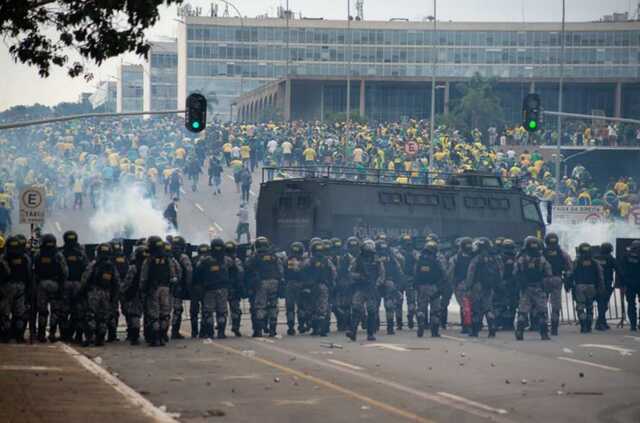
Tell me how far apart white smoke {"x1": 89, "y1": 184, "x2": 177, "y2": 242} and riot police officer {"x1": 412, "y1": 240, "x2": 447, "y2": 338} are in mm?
20759

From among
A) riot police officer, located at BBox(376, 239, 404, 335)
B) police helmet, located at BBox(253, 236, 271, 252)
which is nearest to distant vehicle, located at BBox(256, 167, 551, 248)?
riot police officer, located at BBox(376, 239, 404, 335)

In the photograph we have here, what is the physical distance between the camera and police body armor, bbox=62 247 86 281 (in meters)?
22.8

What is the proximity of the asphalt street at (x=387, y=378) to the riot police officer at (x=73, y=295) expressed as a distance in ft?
2.87

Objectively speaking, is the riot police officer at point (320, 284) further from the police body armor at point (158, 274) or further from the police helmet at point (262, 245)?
the police body armor at point (158, 274)

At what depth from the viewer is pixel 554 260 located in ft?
83.5

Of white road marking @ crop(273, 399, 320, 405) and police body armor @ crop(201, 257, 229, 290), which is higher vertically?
police body armor @ crop(201, 257, 229, 290)

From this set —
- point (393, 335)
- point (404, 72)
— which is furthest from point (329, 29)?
point (393, 335)

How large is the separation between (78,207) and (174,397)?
1526 inches

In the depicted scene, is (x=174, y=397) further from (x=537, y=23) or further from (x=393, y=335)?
(x=537, y=23)

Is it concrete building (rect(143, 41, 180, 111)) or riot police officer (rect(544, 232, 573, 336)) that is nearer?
riot police officer (rect(544, 232, 573, 336))

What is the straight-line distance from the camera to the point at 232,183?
61.0 m

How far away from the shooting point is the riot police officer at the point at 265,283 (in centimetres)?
2448

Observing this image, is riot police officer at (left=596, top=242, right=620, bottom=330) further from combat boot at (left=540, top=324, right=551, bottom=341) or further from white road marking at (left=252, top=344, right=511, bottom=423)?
white road marking at (left=252, top=344, right=511, bottom=423)

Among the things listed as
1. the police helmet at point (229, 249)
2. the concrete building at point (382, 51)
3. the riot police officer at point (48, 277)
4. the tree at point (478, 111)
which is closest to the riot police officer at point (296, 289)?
the police helmet at point (229, 249)
